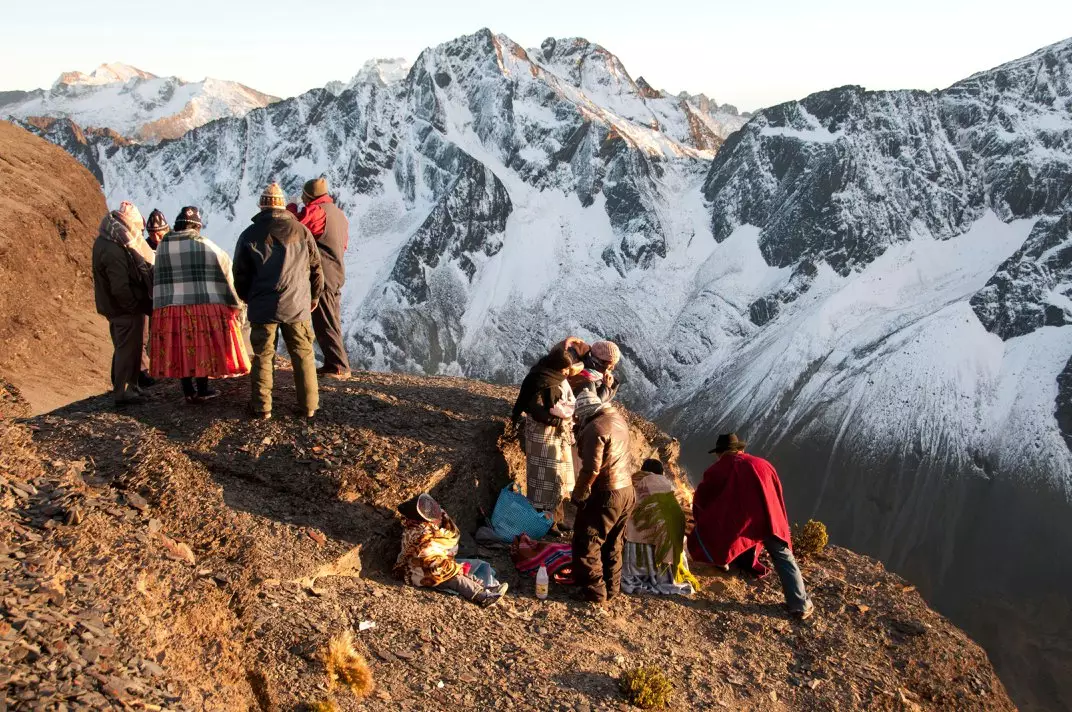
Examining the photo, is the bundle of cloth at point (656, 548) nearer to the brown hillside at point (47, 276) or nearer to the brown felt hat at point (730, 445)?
the brown felt hat at point (730, 445)

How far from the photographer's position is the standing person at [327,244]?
1209cm

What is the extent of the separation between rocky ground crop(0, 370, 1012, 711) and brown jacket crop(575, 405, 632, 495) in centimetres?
167

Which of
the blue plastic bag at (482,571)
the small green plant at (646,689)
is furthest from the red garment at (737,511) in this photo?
the blue plastic bag at (482,571)

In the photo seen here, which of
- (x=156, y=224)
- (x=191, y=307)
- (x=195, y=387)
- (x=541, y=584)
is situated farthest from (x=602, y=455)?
(x=156, y=224)

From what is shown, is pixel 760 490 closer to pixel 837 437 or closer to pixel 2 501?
pixel 2 501

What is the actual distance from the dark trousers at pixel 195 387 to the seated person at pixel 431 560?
3.87 metres

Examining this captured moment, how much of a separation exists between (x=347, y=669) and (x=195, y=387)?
5.89 metres

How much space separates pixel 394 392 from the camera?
1373 centimetres

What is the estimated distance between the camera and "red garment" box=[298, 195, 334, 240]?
12002 mm

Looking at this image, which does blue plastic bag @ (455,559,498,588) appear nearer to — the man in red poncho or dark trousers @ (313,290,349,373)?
the man in red poncho

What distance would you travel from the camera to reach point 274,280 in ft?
34.2

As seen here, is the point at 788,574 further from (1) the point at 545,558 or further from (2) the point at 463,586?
(2) the point at 463,586

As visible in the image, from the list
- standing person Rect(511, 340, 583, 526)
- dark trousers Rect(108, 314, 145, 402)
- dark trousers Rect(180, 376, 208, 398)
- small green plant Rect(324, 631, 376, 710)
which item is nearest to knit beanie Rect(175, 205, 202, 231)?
dark trousers Rect(108, 314, 145, 402)

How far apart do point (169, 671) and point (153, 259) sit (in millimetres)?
7260
